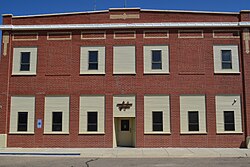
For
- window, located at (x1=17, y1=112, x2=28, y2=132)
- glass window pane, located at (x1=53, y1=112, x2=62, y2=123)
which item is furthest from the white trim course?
window, located at (x1=17, y1=112, x2=28, y2=132)

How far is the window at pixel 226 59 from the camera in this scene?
20.1 m

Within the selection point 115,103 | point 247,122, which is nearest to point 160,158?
point 115,103

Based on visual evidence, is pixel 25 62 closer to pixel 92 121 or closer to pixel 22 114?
pixel 22 114

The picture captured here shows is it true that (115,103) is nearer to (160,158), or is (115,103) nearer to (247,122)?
(160,158)

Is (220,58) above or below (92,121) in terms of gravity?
above

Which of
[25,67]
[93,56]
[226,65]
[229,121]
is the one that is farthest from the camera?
[25,67]

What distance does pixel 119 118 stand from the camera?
20.2m

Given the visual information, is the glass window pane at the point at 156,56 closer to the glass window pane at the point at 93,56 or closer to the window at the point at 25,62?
the glass window pane at the point at 93,56

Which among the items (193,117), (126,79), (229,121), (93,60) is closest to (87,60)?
(93,60)

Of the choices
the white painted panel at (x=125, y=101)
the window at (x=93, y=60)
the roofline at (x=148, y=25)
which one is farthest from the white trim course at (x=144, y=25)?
the white painted panel at (x=125, y=101)

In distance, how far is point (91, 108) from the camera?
1994 cm

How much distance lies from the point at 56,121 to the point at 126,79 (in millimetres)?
5382

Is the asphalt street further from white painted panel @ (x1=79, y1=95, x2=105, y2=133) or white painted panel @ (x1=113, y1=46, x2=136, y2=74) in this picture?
white painted panel @ (x1=113, y1=46, x2=136, y2=74)

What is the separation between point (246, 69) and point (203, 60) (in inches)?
111
